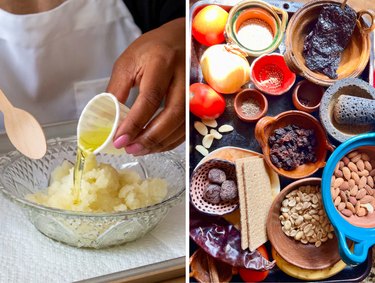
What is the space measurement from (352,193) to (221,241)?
141 millimetres

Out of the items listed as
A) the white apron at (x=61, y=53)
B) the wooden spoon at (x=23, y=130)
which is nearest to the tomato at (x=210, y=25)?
the wooden spoon at (x=23, y=130)

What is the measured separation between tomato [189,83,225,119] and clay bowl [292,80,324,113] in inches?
3.0

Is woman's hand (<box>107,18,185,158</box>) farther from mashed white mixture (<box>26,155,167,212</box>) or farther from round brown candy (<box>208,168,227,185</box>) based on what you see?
round brown candy (<box>208,168,227,185</box>)

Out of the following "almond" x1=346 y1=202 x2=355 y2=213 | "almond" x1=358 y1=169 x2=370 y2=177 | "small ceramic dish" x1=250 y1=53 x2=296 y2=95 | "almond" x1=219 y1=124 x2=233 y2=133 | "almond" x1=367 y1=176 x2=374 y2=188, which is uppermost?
"small ceramic dish" x1=250 y1=53 x2=296 y2=95

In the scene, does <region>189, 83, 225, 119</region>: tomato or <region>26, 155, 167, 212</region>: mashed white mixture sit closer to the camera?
<region>189, 83, 225, 119</region>: tomato

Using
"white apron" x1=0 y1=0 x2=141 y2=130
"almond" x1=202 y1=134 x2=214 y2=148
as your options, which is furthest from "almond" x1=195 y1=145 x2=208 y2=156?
"white apron" x1=0 y1=0 x2=141 y2=130

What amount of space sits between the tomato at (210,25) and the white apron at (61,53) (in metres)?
0.51

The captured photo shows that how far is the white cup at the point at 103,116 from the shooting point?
82cm

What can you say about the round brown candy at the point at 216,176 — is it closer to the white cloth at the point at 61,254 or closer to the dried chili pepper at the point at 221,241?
the dried chili pepper at the point at 221,241

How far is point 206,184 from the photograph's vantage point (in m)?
0.65

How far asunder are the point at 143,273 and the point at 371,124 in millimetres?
351

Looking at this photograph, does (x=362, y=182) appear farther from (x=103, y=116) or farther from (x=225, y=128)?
(x=103, y=116)

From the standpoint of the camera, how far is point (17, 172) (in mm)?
955

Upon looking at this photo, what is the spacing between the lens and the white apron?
1.09m
